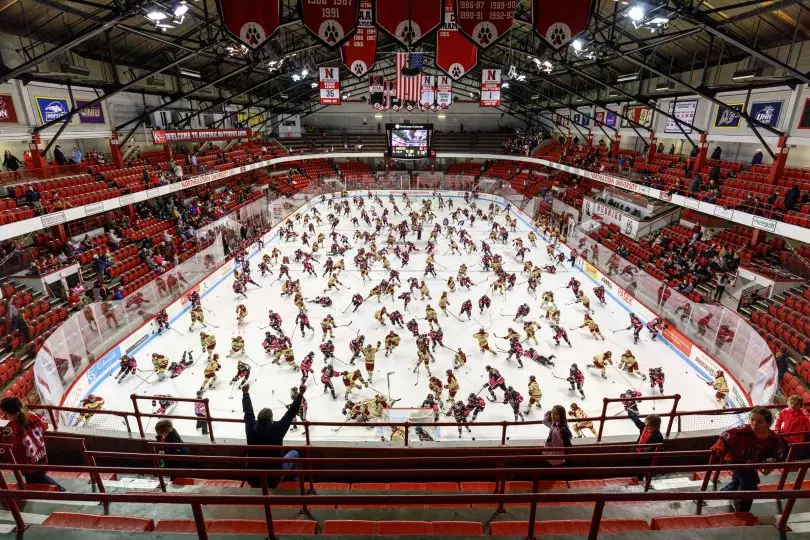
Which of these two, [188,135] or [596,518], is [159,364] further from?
[188,135]

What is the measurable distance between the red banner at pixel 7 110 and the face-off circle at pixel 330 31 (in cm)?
1576

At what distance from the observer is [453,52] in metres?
11.5

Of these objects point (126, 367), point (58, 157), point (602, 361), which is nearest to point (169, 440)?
point (126, 367)

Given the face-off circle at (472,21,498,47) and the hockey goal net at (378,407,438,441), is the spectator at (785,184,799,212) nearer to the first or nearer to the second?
the face-off circle at (472,21,498,47)

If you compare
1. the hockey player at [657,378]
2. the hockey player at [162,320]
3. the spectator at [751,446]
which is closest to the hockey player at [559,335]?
the hockey player at [657,378]

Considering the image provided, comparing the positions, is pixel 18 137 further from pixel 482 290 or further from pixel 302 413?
pixel 482 290

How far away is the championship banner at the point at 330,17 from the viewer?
7148 millimetres

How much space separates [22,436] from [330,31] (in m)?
6.94

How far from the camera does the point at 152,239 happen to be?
19547mm

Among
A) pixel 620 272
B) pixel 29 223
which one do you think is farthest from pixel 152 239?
pixel 620 272

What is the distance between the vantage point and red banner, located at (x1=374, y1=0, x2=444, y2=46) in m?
7.42

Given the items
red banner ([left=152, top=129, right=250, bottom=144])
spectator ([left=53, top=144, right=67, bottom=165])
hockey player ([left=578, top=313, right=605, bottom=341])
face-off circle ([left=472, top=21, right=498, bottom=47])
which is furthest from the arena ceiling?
hockey player ([left=578, top=313, right=605, bottom=341])

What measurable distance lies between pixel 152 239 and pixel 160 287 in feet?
21.9

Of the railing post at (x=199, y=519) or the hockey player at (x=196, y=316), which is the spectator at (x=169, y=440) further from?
the hockey player at (x=196, y=316)
